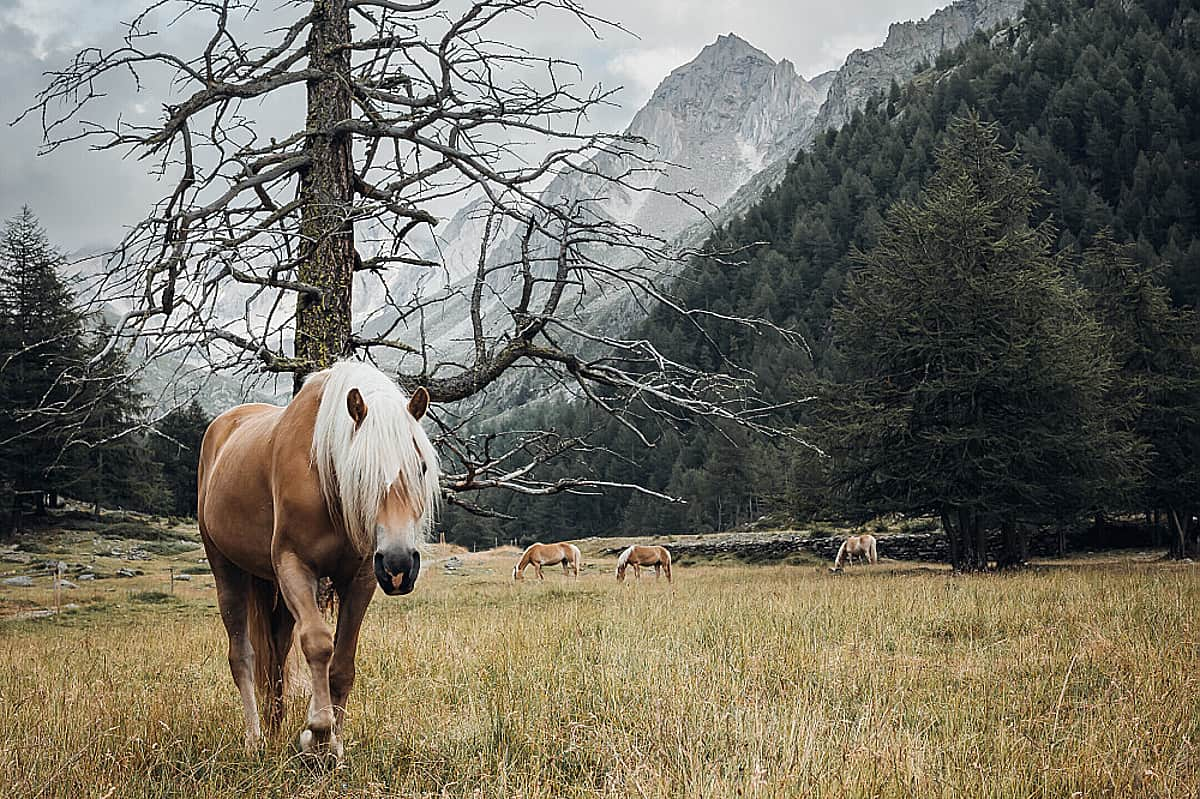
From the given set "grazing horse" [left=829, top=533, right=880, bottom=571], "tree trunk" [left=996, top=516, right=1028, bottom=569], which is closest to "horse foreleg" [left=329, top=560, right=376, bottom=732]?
A: "tree trunk" [left=996, top=516, right=1028, bottom=569]

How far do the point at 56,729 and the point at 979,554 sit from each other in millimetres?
19932

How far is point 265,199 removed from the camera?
23.6 feet

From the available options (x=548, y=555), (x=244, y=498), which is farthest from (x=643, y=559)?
(x=244, y=498)

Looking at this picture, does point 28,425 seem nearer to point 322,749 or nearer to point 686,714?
point 322,749

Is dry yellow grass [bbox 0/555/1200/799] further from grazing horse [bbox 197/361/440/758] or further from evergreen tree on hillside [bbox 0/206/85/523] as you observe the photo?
evergreen tree on hillside [bbox 0/206/85/523]

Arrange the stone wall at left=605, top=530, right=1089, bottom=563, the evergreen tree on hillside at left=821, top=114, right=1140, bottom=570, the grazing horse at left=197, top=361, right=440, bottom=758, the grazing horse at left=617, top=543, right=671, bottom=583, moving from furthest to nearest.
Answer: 1. the stone wall at left=605, top=530, right=1089, bottom=563
2. the grazing horse at left=617, top=543, right=671, bottom=583
3. the evergreen tree on hillside at left=821, top=114, right=1140, bottom=570
4. the grazing horse at left=197, top=361, right=440, bottom=758

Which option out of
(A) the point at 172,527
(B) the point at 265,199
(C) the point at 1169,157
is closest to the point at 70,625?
(B) the point at 265,199

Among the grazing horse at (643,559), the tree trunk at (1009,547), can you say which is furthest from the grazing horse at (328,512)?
the grazing horse at (643,559)

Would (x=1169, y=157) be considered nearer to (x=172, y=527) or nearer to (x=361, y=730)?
(x=172, y=527)

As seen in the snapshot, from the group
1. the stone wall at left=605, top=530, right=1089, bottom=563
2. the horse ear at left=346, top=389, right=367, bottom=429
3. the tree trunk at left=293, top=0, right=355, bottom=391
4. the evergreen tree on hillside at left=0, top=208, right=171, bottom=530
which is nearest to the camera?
the horse ear at left=346, top=389, right=367, bottom=429

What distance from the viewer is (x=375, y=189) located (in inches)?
294

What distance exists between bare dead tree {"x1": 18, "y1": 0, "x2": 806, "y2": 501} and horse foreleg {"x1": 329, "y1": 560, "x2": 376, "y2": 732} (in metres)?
2.52

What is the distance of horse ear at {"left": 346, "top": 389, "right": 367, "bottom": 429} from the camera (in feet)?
11.4

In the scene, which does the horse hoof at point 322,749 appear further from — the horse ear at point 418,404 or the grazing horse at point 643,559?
the grazing horse at point 643,559
